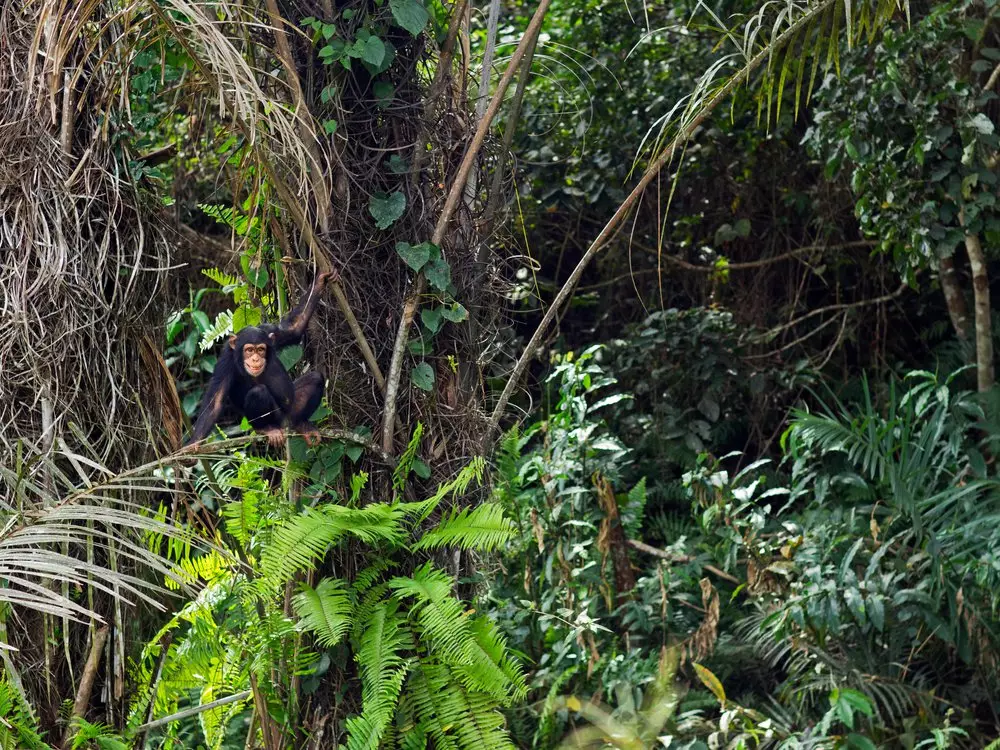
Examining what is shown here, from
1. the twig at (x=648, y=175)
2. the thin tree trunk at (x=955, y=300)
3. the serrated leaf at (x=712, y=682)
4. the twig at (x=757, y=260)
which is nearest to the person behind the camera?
the twig at (x=648, y=175)

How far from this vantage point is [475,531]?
9.79 ft

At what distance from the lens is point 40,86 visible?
10.9 feet

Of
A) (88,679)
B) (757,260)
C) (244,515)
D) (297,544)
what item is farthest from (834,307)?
(88,679)

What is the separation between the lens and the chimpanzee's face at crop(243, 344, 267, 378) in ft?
10.6

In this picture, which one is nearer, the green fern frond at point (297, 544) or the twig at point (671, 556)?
the green fern frond at point (297, 544)

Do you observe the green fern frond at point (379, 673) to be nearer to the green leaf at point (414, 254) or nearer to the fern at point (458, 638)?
the fern at point (458, 638)

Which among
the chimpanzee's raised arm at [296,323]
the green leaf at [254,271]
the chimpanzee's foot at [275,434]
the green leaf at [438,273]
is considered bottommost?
the chimpanzee's foot at [275,434]

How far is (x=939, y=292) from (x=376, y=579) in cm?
437

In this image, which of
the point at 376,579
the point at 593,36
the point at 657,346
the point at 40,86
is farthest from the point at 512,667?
the point at 593,36

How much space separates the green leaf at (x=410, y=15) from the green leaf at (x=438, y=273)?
616mm

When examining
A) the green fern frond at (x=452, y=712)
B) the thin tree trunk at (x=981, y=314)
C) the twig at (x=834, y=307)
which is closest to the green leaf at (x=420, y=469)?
the green fern frond at (x=452, y=712)

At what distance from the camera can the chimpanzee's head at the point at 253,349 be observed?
3230 mm

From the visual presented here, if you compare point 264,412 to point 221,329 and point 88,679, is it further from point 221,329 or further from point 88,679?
point 88,679

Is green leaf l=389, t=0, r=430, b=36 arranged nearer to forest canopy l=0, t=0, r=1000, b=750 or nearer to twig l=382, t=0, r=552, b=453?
forest canopy l=0, t=0, r=1000, b=750
